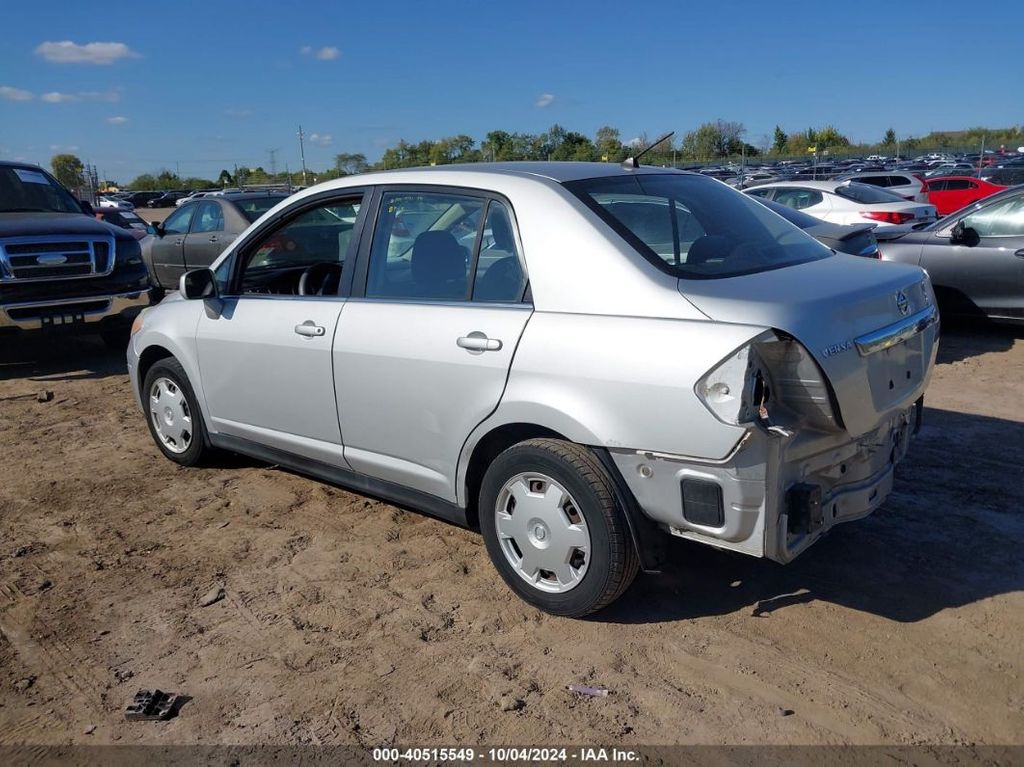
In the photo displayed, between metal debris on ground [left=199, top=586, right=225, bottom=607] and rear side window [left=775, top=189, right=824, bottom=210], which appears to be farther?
rear side window [left=775, top=189, right=824, bottom=210]

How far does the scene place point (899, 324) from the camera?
337cm

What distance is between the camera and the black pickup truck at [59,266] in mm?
8250

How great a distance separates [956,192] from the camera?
77.4 feet

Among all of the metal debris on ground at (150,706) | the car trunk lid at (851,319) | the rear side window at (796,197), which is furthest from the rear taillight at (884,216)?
the metal debris on ground at (150,706)

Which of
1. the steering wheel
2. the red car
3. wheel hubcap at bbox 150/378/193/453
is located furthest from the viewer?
the red car

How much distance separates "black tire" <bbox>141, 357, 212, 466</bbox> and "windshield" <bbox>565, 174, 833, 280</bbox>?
9.37ft

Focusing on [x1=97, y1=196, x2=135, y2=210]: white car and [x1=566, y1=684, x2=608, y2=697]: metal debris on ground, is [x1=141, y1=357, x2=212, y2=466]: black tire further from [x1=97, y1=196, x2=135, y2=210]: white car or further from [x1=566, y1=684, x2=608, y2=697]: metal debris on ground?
[x1=97, y1=196, x2=135, y2=210]: white car

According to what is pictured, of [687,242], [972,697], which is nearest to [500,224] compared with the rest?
[687,242]

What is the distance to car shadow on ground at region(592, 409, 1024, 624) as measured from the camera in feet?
11.9

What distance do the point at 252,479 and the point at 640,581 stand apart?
2.66 m

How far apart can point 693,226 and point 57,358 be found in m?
8.26

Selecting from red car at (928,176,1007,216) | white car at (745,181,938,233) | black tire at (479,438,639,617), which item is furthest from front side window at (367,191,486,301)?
red car at (928,176,1007,216)

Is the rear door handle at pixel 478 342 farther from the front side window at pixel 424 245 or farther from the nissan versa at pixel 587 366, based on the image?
the front side window at pixel 424 245

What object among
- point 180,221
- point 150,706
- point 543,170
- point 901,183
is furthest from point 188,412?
point 901,183
